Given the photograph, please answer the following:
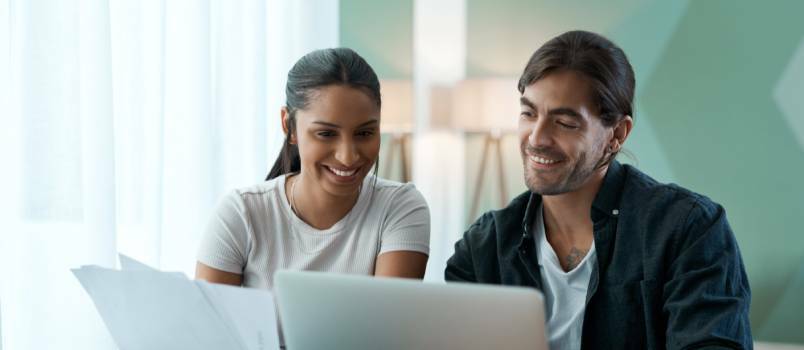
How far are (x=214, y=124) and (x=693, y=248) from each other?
1662mm

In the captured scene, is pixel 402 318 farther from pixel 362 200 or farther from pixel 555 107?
pixel 362 200

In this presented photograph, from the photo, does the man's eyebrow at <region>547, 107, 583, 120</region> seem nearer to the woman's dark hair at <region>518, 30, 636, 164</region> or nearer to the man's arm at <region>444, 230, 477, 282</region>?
the woman's dark hair at <region>518, 30, 636, 164</region>

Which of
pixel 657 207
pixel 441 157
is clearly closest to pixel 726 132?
pixel 441 157

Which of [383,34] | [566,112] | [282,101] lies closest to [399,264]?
[566,112]

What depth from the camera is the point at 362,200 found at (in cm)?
195

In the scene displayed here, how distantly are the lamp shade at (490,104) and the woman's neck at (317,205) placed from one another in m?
2.08

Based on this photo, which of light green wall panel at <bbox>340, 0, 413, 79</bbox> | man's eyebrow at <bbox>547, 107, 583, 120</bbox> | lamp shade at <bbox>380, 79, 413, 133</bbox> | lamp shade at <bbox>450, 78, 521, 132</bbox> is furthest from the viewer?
light green wall panel at <bbox>340, 0, 413, 79</bbox>

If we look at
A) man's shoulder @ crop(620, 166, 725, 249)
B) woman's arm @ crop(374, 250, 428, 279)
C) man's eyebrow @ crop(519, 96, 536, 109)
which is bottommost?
woman's arm @ crop(374, 250, 428, 279)

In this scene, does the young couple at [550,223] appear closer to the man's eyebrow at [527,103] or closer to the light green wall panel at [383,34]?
the man's eyebrow at [527,103]

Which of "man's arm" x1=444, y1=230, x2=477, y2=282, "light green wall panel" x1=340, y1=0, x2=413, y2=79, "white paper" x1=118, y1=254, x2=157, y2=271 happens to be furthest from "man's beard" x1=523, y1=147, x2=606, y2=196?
"light green wall panel" x1=340, y1=0, x2=413, y2=79

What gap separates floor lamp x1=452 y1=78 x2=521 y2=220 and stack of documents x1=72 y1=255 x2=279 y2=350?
274 cm

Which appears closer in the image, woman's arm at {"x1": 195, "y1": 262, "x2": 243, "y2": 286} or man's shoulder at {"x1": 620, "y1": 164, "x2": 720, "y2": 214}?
man's shoulder at {"x1": 620, "y1": 164, "x2": 720, "y2": 214}

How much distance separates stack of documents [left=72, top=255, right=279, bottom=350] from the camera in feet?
3.98

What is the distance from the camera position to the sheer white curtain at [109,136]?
5.91 ft
